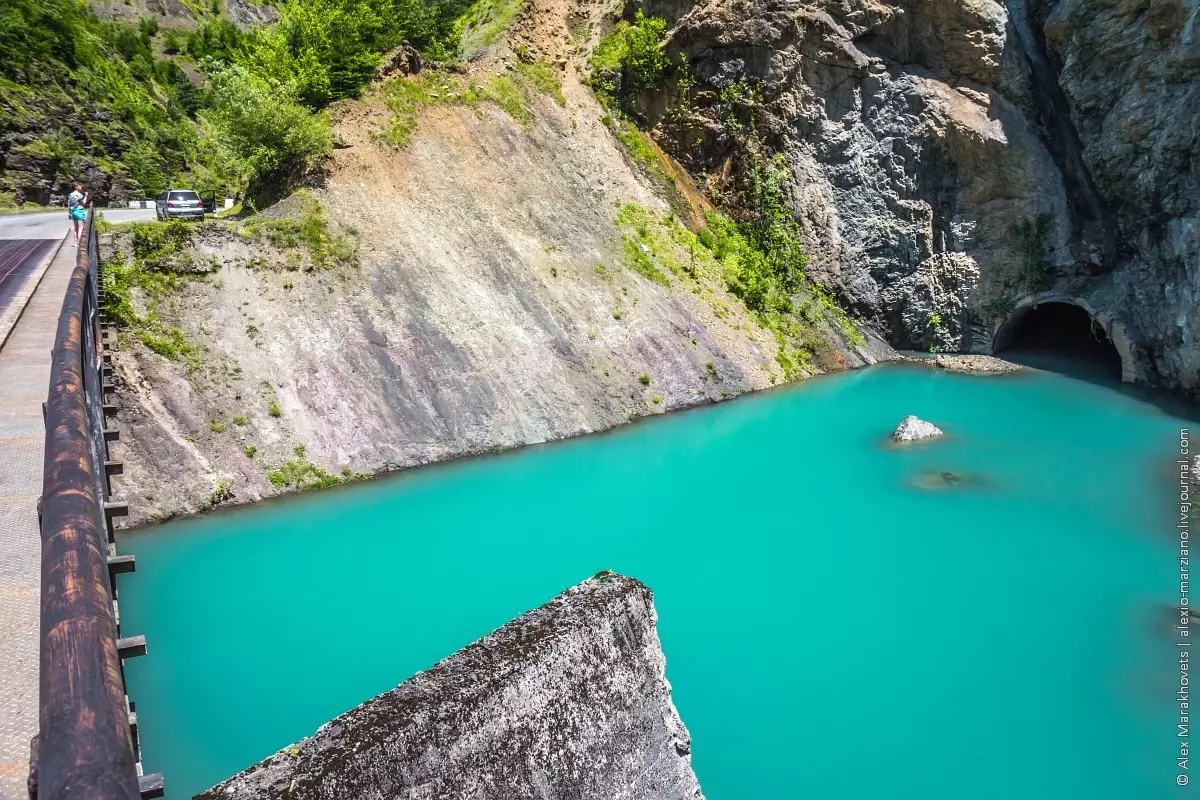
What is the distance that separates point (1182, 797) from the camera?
9.55 meters

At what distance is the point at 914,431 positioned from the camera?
23.3m

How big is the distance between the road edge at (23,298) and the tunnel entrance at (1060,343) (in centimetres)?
3346

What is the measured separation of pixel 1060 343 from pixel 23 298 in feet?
124

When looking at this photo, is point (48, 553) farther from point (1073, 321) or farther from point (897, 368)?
point (1073, 321)

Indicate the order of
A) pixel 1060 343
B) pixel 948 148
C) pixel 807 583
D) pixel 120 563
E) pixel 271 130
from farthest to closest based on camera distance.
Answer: pixel 1060 343, pixel 948 148, pixel 271 130, pixel 807 583, pixel 120 563

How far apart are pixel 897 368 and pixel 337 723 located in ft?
106

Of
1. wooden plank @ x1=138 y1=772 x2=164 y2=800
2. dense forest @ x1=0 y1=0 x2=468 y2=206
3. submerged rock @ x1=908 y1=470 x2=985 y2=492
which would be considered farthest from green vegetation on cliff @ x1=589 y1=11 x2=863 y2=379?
wooden plank @ x1=138 y1=772 x2=164 y2=800

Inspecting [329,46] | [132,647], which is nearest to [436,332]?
[329,46]

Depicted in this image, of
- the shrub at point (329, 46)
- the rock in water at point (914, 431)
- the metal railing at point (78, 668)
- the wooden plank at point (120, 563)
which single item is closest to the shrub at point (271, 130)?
the shrub at point (329, 46)

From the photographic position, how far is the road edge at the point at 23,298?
13636mm

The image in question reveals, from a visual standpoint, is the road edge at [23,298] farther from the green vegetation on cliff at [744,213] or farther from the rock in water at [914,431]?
the rock in water at [914,431]

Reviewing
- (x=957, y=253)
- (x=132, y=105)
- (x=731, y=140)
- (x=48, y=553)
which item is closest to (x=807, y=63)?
(x=731, y=140)

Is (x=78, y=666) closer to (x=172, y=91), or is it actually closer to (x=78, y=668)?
(x=78, y=668)

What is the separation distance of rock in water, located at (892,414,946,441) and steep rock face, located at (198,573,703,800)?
20211 millimetres
